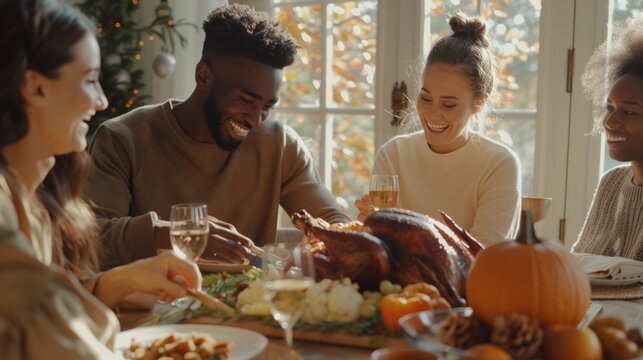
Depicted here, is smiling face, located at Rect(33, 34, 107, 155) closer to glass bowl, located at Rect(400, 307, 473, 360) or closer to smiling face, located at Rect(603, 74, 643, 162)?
glass bowl, located at Rect(400, 307, 473, 360)

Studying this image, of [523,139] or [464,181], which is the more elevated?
[523,139]

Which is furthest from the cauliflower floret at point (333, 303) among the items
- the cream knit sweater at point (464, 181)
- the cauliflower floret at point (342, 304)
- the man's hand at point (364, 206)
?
the cream knit sweater at point (464, 181)

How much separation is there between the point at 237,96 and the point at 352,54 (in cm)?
173

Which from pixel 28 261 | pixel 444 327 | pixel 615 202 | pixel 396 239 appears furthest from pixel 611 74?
pixel 28 261

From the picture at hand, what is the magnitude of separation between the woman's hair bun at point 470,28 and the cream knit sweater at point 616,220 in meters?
0.66

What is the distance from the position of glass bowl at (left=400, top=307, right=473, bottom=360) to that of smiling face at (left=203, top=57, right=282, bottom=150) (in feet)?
4.01

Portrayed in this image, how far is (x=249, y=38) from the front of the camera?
2299mm

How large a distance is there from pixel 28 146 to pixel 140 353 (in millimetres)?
389

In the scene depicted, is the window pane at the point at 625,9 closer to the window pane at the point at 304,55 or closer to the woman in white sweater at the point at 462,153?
the woman in white sweater at the point at 462,153

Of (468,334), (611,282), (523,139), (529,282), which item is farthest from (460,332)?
(523,139)

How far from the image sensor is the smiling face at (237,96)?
7.47 ft

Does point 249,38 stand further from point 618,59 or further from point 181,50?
point 181,50

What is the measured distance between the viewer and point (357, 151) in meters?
3.97

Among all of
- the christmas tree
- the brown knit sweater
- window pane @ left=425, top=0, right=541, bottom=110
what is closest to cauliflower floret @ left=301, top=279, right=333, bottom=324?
the brown knit sweater
